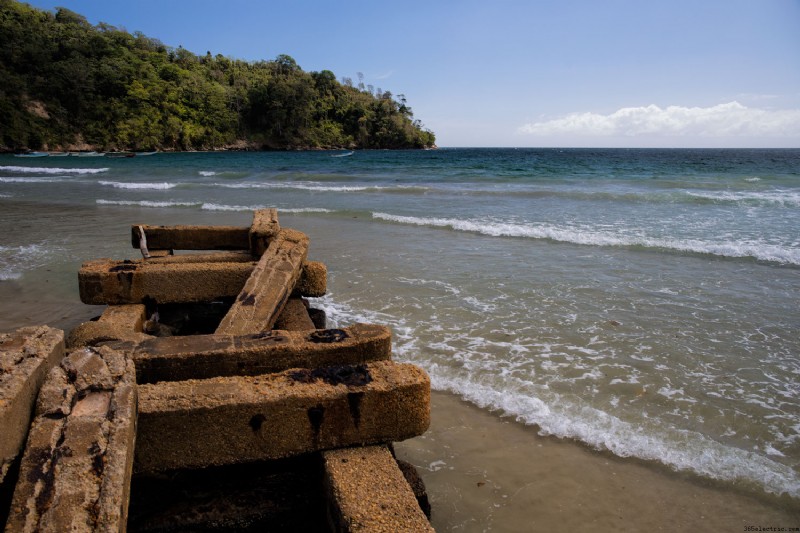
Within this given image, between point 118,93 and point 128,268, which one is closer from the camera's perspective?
point 128,268

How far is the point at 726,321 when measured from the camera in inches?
233

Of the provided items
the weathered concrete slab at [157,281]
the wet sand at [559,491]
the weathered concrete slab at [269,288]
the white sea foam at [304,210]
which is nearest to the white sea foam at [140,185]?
the white sea foam at [304,210]

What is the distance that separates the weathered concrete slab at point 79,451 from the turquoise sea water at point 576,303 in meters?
2.87

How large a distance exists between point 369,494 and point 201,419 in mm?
730

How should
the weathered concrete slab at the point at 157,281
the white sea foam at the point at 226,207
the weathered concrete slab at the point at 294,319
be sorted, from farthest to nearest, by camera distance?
the white sea foam at the point at 226,207
the weathered concrete slab at the point at 294,319
the weathered concrete slab at the point at 157,281

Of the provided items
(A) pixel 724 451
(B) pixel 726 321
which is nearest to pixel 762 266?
(B) pixel 726 321

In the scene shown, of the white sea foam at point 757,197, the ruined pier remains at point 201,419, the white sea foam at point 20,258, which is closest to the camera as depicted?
the ruined pier remains at point 201,419

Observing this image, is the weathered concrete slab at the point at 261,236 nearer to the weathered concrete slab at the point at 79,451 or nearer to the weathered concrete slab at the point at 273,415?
the weathered concrete slab at the point at 273,415

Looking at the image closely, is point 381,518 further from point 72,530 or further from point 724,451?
point 724,451

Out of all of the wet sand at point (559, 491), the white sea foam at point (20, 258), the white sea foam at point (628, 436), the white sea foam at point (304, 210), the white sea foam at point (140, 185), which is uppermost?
the white sea foam at point (140, 185)

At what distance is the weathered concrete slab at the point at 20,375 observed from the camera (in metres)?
1.49

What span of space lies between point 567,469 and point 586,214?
43.2 ft

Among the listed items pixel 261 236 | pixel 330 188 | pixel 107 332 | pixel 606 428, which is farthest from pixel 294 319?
pixel 330 188

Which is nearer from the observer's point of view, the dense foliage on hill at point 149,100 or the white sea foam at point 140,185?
the white sea foam at point 140,185
